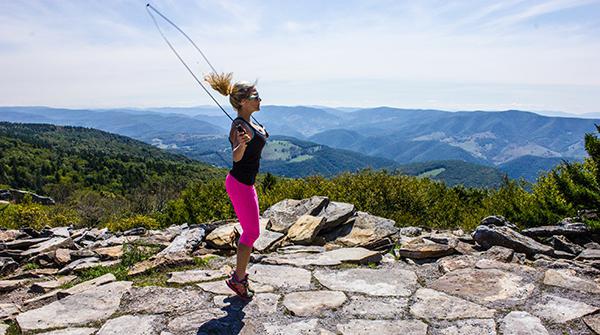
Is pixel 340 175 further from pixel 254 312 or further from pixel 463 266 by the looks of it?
pixel 254 312

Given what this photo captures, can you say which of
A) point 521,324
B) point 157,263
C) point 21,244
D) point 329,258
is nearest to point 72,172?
point 21,244

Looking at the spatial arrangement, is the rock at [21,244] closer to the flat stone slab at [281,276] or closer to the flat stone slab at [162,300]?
the flat stone slab at [162,300]

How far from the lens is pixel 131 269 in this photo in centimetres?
536

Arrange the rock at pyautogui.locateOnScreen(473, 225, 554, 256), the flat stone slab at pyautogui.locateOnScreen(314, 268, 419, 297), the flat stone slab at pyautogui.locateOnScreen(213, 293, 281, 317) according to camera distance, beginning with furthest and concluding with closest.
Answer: the rock at pyautogui.locateOnScreen(473, 225, 554, 256), the flat stone slab at pyautogui.locateOnScreen(314, 268, 419, 297), the flat stone slab at pyautogui.locateOnScreen(213, 293, 281, 317)

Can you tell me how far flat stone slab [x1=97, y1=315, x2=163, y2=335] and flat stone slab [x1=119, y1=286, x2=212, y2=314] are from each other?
0.13 metres

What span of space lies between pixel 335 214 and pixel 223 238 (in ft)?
7.20

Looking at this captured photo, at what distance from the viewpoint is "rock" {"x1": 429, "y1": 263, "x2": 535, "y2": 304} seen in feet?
14.0

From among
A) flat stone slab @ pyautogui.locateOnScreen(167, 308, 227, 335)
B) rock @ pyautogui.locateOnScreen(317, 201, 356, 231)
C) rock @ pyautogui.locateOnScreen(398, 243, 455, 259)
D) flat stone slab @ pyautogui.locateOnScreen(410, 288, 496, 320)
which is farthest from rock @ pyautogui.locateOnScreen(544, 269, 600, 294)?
flat stone slab @ pyautogui.locateOnScreen(167, 308, 227, 335)

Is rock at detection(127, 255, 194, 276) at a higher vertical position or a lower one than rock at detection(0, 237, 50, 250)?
higher

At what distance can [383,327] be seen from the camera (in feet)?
12.2

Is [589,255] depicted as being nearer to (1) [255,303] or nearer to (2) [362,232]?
(2) [362,232]

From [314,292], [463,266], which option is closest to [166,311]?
[314,292]

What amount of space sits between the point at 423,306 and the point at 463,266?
4.60 ft

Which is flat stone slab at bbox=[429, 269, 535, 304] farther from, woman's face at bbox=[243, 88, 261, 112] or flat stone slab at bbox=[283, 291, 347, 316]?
woman's face at bbox=[243, 88, 261, 112]
